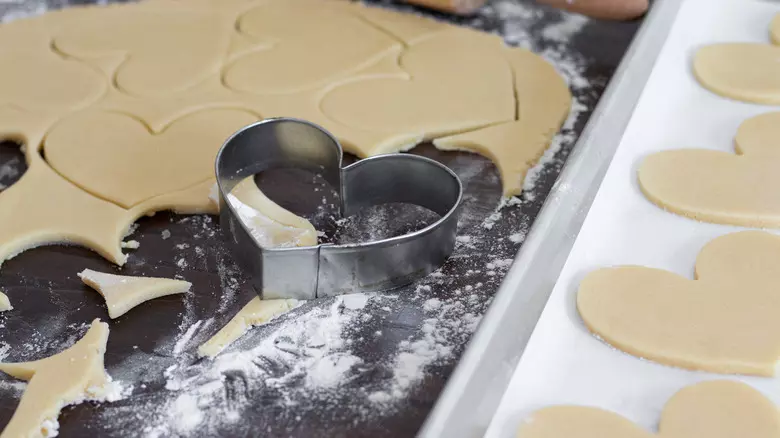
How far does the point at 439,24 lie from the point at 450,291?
770 millimetres

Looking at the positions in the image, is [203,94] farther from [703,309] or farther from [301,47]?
[703,309]

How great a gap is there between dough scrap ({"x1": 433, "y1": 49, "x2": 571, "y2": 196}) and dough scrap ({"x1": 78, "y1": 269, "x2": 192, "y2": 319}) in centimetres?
51

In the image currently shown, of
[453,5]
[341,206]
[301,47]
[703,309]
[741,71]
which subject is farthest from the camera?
[453,5]

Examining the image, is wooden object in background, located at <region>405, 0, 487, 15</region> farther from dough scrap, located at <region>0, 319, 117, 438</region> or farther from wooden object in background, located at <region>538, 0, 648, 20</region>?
dough scrap, located at <region>0, 319, 117, 438</region>

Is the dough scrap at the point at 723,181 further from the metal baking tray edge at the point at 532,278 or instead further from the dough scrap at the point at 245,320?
the dough scrap at the point at 245,320

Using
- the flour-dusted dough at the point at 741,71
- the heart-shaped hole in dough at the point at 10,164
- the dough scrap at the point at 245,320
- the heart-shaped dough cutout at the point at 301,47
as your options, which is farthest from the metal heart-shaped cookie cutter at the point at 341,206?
the flour-dusted dough at the point at 741,71

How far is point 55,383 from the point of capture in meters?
0.87

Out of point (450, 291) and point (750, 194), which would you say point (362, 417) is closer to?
point (450, 291)

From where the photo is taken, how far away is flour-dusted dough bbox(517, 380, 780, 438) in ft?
2.50

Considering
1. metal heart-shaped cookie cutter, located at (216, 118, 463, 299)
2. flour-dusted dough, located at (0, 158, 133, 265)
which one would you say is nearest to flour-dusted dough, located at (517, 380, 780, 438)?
metal heart-shaped cookie cutter, located at (216, 118, 463, 299)

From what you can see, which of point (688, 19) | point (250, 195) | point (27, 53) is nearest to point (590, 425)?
point (250, 195)

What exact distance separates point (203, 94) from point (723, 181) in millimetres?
872

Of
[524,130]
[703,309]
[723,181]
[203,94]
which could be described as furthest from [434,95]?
[703,309]

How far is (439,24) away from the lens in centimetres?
161
